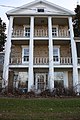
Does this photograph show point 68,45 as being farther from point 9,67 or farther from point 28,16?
point 9,67

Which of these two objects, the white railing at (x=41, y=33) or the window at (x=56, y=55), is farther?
the white railing at (x=41, y=33)

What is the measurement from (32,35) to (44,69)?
4.07 meters

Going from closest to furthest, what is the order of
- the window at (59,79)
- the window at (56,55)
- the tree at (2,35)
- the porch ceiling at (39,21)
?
1. the window at (59,79)
2. the window at (56,55)
3. the porch ceiling at (39,21)
4. the tree at (2,35)

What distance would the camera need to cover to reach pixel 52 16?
81.3 feet

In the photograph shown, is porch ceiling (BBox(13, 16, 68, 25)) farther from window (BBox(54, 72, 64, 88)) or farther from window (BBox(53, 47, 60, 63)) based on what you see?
window (BBox(54, 72, 64, 88))

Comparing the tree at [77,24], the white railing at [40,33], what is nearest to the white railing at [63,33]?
the white railing at [40,33]

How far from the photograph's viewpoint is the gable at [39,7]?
2492cm

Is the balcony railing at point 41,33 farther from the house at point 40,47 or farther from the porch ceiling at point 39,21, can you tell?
the porch ceiling at point 39,21

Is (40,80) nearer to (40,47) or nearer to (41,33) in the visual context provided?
(40,47)

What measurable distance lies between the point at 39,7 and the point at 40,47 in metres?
4.78

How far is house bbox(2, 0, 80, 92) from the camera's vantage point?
76.8 ft

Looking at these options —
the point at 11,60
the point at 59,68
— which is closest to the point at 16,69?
the point at 11,60

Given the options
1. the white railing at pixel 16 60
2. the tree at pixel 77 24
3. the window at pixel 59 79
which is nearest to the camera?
the white railing at pixel 16 60

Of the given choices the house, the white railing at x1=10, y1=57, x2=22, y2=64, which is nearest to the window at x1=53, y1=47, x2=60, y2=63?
the house
